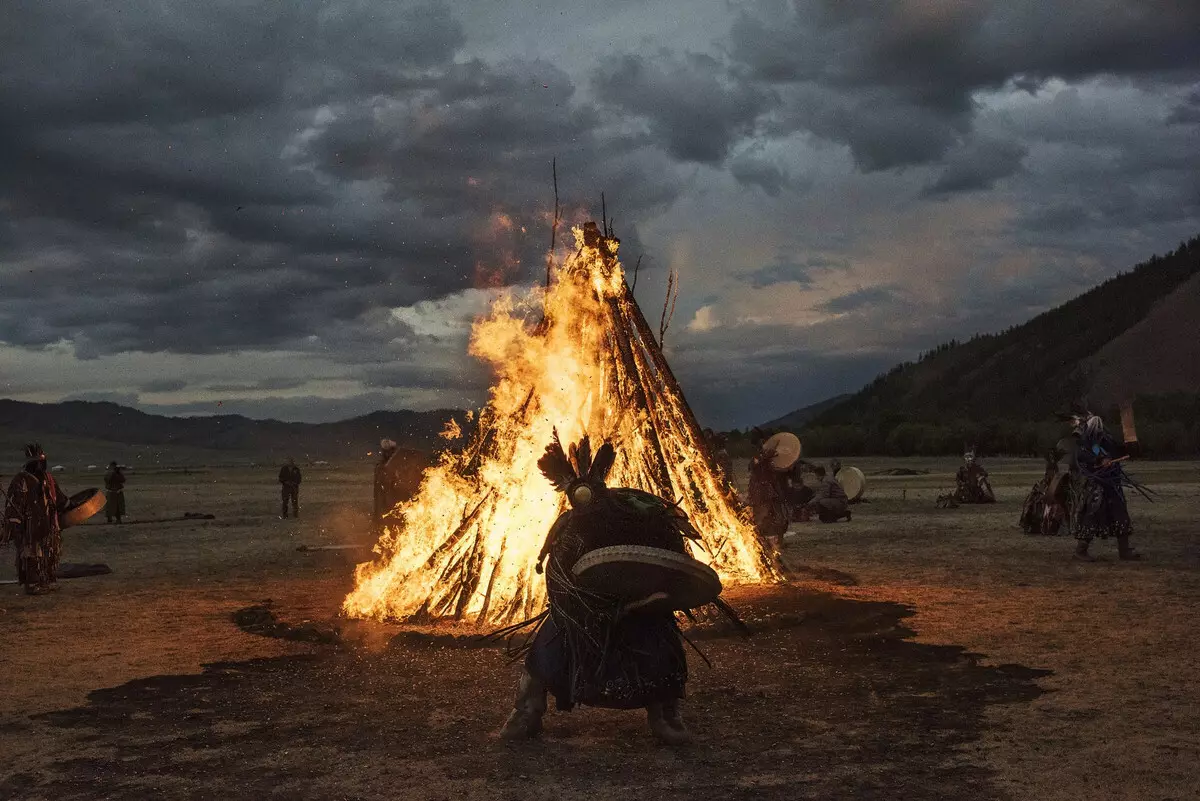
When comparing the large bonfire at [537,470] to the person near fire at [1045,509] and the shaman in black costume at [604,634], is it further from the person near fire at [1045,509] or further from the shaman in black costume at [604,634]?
the person near fire at [1045,509]

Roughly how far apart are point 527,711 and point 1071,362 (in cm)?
14061

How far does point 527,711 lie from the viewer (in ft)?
22.4

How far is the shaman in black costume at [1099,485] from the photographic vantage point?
1478 cm

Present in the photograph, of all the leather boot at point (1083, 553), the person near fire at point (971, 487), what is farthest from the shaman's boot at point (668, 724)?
the person near fire at point (971, 487)

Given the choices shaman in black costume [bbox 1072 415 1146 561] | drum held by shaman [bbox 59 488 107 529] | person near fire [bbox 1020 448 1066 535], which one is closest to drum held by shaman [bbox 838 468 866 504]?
person near fire [bbox 1020 448 1066 535]

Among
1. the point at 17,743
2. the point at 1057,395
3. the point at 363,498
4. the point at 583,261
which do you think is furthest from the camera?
the point at 1057,395

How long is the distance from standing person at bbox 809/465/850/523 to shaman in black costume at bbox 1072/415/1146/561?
907cm

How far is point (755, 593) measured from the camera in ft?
41.7

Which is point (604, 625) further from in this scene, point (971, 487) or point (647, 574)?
point (971, 487)

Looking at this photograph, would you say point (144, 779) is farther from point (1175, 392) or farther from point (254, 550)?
point (1175, 392)

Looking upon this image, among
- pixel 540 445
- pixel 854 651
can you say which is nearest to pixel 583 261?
pixel 540 445

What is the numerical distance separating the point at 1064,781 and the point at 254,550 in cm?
1659

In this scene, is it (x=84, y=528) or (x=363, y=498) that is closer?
(x=84, y=528)

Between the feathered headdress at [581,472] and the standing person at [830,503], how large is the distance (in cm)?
1759
